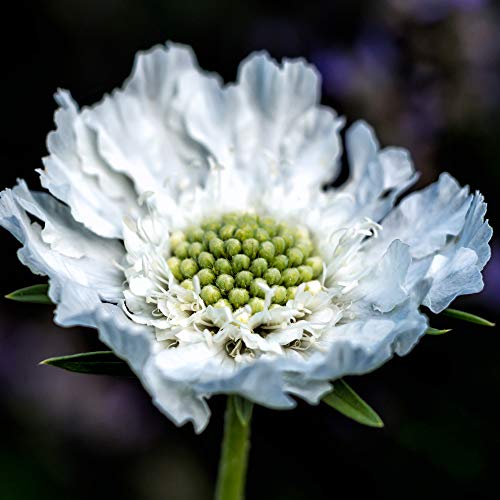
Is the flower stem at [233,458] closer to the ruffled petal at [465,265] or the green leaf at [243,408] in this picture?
the green leaf at [243,408]

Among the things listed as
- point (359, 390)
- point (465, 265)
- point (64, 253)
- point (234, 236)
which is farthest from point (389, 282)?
point (359, 390)

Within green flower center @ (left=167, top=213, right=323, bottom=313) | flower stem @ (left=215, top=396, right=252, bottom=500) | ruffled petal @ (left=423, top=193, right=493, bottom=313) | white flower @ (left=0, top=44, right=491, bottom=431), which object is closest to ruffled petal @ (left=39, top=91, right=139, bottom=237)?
white flower @ (left=0, top=44, right=491, bottom=431)

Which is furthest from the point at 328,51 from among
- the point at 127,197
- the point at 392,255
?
the point at 392,255

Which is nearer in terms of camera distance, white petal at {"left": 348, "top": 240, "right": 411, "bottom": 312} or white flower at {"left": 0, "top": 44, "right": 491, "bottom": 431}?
white flower at {"left": 0, "top": 44, "right": 491, "bottom": 431}

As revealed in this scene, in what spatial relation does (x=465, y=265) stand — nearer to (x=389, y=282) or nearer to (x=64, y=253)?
(x=389, y=282)

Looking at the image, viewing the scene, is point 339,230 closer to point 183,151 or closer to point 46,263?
point 183,151

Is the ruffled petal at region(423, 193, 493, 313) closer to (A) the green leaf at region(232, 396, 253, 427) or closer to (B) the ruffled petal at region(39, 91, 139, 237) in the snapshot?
(A) the green leaf at region(232, 396, 253, 427)

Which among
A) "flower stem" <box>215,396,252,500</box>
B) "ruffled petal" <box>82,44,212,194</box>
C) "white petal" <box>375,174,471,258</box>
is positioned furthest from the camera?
"ruffled petal" <box>82,44,212,194</box>
